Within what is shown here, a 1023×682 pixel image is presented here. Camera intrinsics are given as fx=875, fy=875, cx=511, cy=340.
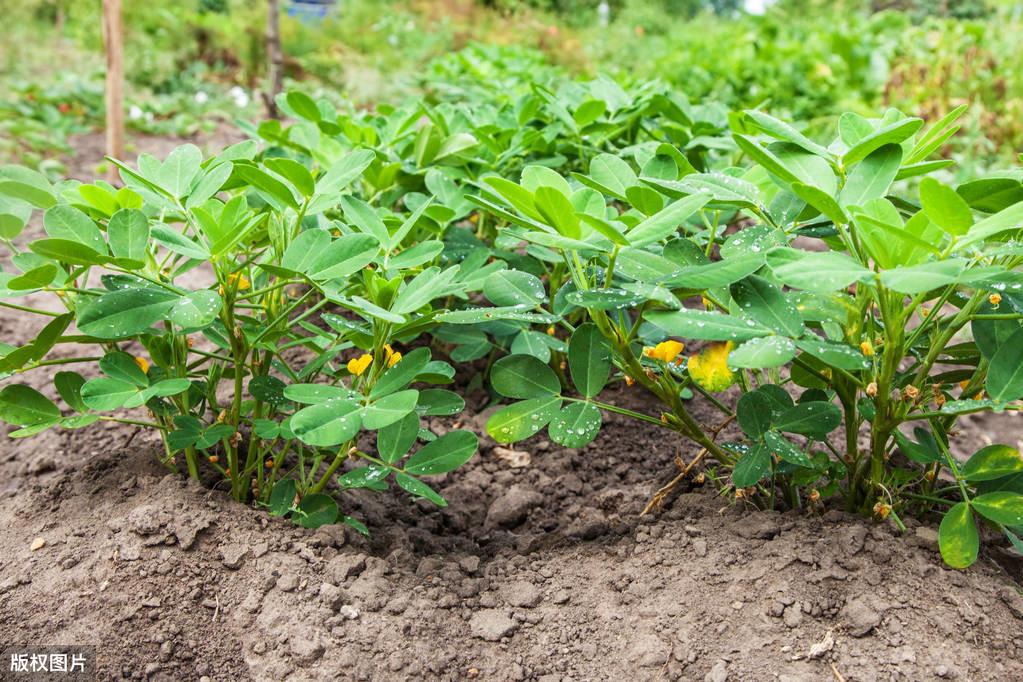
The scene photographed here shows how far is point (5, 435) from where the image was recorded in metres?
2.03

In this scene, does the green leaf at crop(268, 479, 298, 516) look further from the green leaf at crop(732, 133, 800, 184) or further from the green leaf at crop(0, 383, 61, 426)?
the green leaf at crop(732, 133, 800, 184)

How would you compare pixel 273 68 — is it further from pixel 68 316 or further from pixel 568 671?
pixel 568 671

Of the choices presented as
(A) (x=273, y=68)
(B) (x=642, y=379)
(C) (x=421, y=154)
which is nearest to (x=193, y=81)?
(A) (x=273, y=68)

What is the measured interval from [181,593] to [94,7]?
10.0 metres

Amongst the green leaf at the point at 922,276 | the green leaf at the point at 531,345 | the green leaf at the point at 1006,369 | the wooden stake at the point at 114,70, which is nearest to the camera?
the green leaf at the point at 922,276

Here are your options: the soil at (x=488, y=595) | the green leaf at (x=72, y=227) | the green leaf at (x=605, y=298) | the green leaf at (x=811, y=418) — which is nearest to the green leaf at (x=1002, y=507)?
the soil at (x=488, y=595)

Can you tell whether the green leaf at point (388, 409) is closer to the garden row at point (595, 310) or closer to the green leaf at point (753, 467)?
the garden row at point (595, 310)

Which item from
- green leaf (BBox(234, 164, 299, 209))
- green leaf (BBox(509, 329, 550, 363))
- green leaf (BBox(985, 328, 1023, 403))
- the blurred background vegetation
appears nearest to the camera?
green leaf (BBox(985, 328, 1023, 403))

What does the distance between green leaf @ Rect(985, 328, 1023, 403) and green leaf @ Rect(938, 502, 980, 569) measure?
19cm

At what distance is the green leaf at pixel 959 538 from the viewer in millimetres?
1313

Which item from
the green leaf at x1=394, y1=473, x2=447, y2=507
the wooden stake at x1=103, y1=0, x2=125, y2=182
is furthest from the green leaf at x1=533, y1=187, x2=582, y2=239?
the wooden stake at x1=103, y1=0, x2=125, y2=182

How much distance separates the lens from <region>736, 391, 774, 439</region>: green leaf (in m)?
1.42

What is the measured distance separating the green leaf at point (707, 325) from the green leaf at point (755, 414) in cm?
20

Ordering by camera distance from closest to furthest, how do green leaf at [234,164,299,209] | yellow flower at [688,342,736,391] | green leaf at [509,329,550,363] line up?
1. green leaf at [234,164,299,209]
2. yellow flower at [688,342,736,391]
3. green leaf at [509,329,550,363]
